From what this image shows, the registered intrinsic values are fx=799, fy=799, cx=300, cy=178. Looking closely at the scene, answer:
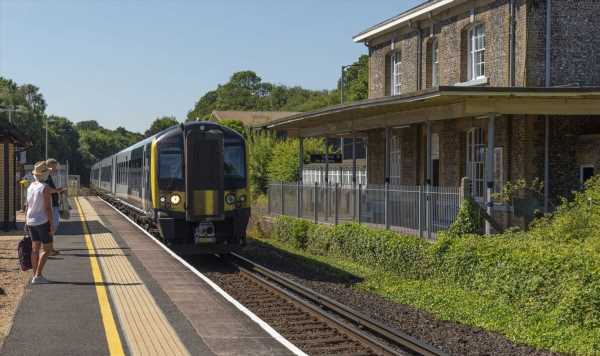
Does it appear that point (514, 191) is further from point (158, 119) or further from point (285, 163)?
point (158, 119)

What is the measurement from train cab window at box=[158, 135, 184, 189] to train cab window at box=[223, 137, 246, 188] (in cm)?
101

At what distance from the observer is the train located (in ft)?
57.5

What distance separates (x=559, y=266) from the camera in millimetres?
11703

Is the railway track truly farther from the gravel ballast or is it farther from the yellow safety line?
the yellow safety line

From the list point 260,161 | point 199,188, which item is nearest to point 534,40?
point 199,188

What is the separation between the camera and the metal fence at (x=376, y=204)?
16812 millimetres

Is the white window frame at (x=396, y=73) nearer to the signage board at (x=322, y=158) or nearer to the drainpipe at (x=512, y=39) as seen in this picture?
the signage board at (x=322, y=158)

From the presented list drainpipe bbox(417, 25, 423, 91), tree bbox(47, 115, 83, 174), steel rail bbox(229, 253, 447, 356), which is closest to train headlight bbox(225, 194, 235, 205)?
steel rail bbox(229, 253, 447, 356)

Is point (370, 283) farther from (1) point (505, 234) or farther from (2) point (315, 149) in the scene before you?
(2) point (315, 149)

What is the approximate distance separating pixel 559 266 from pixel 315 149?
1222 inches

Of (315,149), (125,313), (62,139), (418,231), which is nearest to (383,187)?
(418,231)

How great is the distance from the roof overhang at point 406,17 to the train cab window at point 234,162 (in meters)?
9.30

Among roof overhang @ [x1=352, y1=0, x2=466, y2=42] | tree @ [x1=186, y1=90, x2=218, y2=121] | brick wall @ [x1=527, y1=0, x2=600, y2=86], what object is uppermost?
tree @ [x1=186, y1=90, x2=218, y2=121]

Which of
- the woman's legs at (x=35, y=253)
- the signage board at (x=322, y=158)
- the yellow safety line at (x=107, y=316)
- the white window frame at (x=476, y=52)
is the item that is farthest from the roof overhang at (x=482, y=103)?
the woman's legs at (x=35, y=253)
